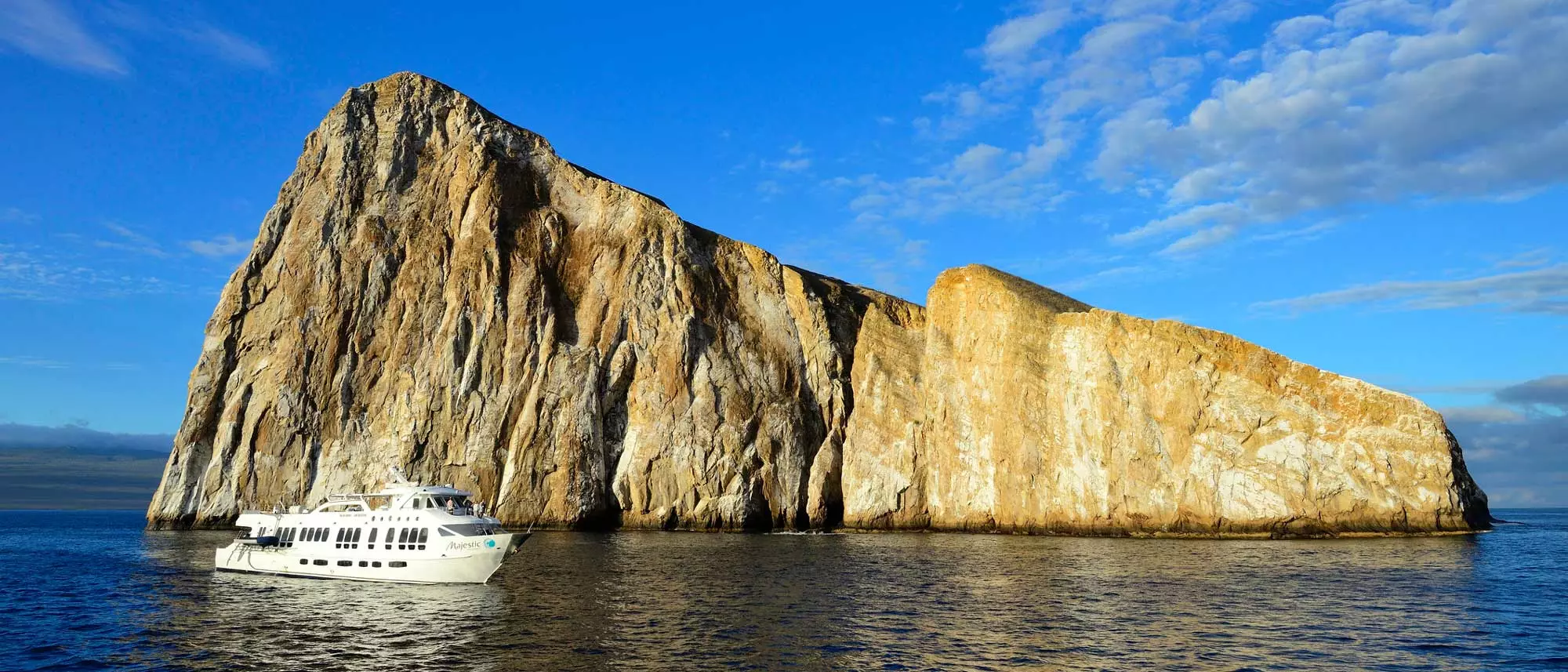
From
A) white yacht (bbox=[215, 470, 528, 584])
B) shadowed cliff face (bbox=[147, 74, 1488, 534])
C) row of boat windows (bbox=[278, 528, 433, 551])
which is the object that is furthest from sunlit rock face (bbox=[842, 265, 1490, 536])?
row of boat windows (bbox=[278, 528, 433, 551])

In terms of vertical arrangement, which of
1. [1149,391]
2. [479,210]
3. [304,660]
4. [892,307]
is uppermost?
[479,210]

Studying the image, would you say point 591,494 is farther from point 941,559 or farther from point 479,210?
point 941,559

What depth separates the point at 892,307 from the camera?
322 feet

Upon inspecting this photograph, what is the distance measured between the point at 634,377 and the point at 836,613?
2235 inches

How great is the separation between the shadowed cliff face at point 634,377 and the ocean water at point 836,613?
17.2 meters

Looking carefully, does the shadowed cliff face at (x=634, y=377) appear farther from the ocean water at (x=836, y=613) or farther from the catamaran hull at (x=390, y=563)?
the catamaran hull at (x=390, y=563)

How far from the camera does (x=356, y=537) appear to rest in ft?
158

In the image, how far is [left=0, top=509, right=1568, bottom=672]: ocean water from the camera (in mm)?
27734

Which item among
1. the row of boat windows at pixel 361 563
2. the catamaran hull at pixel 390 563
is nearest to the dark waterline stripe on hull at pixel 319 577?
the catamaran hull at pixel 390 563

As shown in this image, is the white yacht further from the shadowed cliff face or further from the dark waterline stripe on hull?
the shadowed cliff face

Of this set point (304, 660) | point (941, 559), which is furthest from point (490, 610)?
point (941, 559)

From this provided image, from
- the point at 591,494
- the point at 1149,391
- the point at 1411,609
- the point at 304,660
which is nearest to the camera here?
the point at 304,660

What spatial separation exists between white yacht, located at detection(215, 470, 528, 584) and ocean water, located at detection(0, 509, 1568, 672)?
147 centimetres

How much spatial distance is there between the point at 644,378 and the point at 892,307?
85.6 ft
